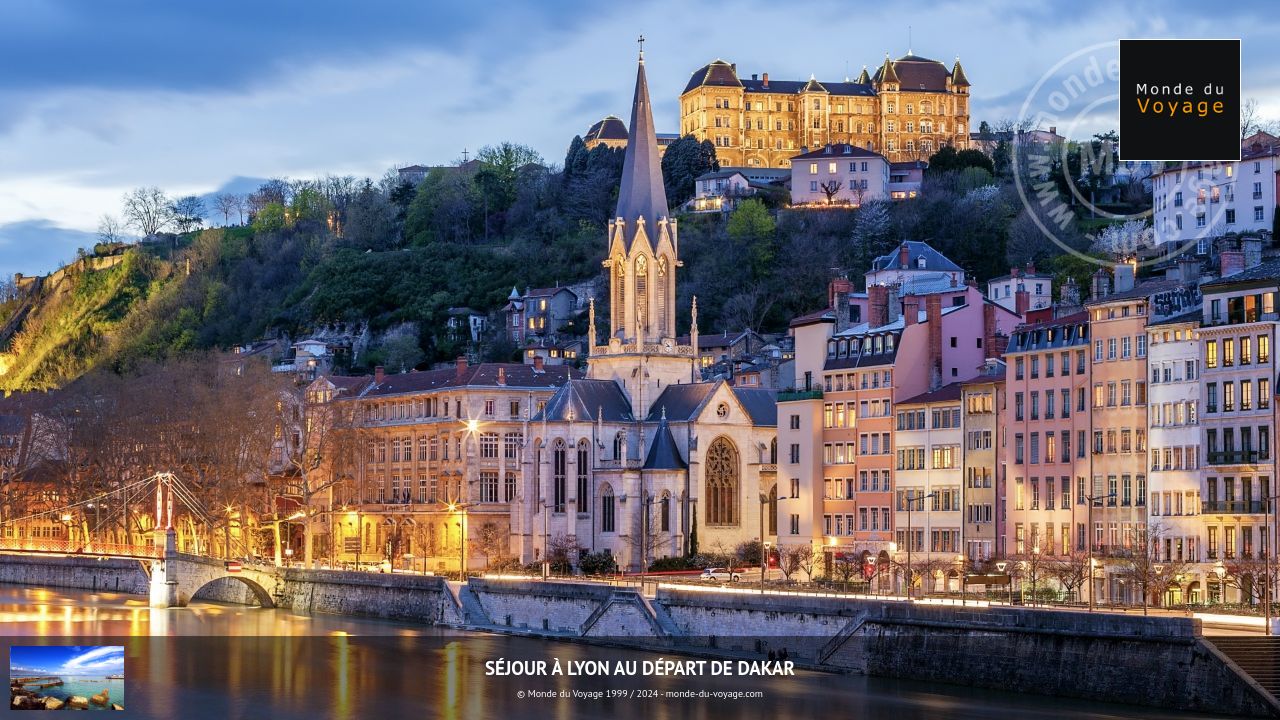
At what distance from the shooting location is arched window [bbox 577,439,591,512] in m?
102

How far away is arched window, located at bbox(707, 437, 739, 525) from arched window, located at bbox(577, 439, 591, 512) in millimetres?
5630

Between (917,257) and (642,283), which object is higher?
(917,257)

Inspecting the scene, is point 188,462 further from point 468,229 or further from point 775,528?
point 468,229

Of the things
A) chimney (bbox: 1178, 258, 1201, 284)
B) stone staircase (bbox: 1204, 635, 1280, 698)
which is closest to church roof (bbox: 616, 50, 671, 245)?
chimney (bbox: 1178, 258, 1201, 284)

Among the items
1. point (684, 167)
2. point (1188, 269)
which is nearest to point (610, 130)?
point (684, 167)

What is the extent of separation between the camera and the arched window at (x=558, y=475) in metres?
102

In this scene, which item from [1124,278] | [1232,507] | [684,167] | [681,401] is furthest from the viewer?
[684,167]

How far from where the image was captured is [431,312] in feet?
530

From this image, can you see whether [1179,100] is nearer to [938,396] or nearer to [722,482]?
[938,396]

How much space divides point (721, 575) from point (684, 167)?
8402 centimetres

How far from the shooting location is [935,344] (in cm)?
8962

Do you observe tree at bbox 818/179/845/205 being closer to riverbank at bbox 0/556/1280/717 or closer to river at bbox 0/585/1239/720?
riverbank at bbox 0/556/1280/717

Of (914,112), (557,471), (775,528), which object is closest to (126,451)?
(557,471)

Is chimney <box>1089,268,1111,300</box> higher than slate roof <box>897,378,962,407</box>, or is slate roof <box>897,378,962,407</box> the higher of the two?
chimney <box>1089,268,1111,300</box>
